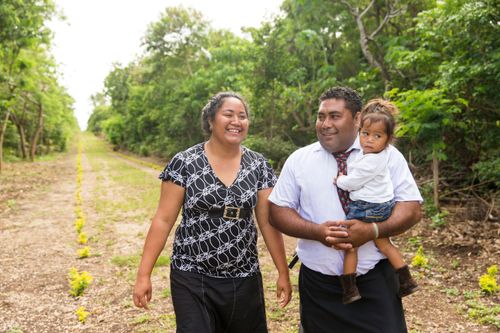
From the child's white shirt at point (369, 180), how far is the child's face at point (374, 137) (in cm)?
4

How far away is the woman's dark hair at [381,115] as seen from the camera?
7.39 ft

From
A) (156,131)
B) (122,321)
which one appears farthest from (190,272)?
(156,131)

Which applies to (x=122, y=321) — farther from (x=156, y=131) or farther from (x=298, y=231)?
(x=156, y=131)

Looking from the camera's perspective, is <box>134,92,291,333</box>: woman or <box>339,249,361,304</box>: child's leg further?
<box>134,92,291,333</box>: woman

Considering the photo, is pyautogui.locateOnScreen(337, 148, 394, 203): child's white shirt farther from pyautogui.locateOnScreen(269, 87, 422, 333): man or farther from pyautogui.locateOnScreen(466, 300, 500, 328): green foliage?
pyautogui.locateOnScreen(466, 300, 500, 328): green foliage

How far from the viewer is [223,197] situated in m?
2.48

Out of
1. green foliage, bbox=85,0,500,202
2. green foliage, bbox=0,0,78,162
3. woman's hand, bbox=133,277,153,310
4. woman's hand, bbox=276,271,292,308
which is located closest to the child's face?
woman's hand, bbox=276,271,292,308

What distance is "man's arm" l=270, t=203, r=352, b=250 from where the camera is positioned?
2.18 m

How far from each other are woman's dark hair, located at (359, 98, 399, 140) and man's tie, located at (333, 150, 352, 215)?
0.63 feet

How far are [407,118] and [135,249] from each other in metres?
5.09

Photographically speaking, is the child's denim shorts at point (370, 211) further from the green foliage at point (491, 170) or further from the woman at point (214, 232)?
the green foliage at point (491, 170)

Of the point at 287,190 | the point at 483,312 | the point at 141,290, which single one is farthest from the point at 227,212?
the point at 483,312

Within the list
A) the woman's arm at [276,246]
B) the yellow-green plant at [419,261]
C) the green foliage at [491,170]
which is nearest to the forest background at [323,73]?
the green foliage at [491,170]

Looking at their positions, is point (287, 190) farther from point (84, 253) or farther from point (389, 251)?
point (84, 253)
